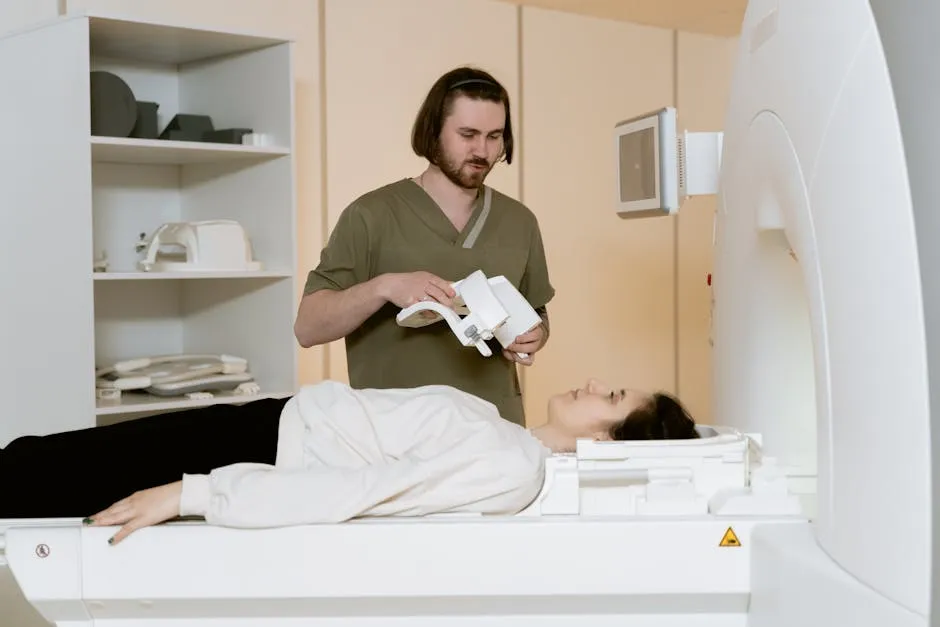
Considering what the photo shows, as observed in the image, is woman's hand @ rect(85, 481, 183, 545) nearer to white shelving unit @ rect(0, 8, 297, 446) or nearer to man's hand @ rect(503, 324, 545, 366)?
man's hand @ rect(503, 324, 545, 366)

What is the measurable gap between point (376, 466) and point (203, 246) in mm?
1500

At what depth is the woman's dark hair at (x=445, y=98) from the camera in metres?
2.34

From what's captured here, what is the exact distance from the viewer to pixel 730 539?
1478 mm

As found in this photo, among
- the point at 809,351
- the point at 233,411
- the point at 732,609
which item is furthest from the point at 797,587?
the point at 233,411

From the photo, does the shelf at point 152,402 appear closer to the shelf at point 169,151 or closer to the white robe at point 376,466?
the shelf at point 169,151

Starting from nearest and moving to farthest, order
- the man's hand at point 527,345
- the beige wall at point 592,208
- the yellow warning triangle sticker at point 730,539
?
1. the yellow warning triangle sticker at point 730,539
2. the man's hand at point 527,345
3. the beige wall at point 592,208

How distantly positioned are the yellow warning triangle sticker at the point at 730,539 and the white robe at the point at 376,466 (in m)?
0.28

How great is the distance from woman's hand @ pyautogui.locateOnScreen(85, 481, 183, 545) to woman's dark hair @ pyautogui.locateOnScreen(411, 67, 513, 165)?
107 cm

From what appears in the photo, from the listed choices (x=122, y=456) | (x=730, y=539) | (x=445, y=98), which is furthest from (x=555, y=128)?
(x=730, y=539)

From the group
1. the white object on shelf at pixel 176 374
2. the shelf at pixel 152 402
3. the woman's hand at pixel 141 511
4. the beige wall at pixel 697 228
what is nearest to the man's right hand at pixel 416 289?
the woman's hand at pixel 141 511

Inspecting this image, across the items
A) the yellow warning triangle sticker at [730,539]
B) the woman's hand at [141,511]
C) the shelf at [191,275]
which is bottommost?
the yellow warning triangle sticker at [730,539]

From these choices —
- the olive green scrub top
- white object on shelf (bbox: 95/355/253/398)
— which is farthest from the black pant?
white object on shelf (bbox: 95/355/253/398)

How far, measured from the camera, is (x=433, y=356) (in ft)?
7.61

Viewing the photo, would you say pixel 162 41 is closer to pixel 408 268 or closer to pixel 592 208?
pixel 408 268
